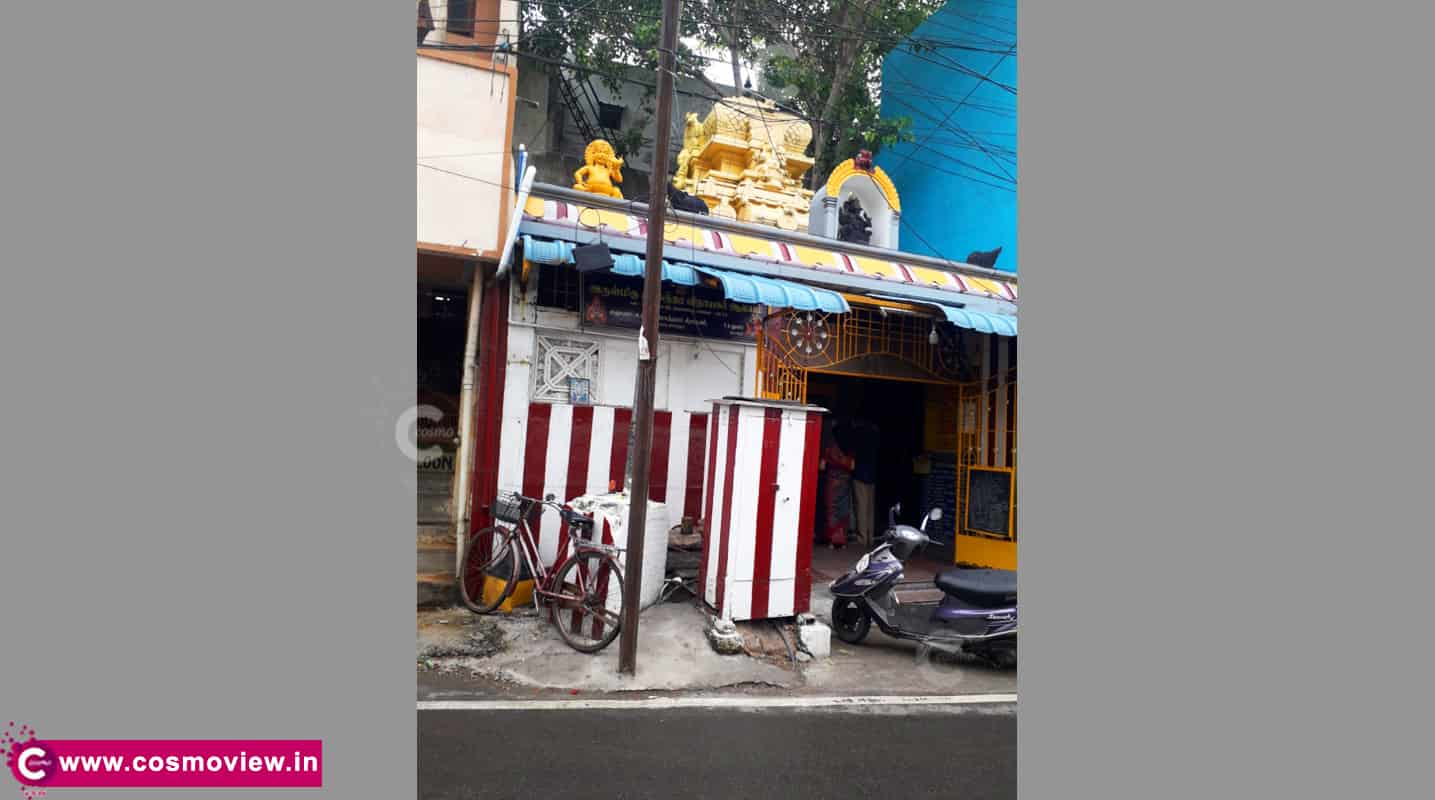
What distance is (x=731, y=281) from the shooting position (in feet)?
22.9

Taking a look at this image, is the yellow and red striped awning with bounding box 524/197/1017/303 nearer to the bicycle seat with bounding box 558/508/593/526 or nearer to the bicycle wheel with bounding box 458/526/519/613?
the bicycle seat with bounding box 558/508/593/526

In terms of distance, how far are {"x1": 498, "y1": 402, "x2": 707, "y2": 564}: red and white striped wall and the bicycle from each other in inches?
11.4

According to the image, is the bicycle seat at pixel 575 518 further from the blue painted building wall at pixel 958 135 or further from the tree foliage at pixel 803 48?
the tree foliage at pixel 803 48

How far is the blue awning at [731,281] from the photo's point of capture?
666cm

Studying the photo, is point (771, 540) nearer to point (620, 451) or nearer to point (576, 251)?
point (620, 451)

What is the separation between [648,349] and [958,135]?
9.18 m

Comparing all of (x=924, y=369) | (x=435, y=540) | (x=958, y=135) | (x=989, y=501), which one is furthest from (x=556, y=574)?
(x=958, y=135)

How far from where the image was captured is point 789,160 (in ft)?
36.6

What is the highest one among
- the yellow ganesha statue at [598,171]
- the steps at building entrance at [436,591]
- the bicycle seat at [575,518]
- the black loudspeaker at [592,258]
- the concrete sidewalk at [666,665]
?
the yellow ganesha statue at [598,171]

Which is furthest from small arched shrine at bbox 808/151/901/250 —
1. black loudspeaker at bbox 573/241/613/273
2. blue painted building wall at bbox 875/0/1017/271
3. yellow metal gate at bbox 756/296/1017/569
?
black loudspeaker at bbox 573/241/613/273

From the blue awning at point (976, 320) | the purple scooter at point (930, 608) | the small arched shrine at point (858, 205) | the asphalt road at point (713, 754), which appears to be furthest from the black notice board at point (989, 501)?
the asphalt road at point (713, 754)

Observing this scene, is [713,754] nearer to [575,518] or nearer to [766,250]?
[575,518]

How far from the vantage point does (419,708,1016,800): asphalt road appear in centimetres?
358

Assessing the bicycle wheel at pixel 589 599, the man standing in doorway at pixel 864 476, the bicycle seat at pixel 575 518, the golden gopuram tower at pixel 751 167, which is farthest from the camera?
the man standing in doorway at pixel 864 476
